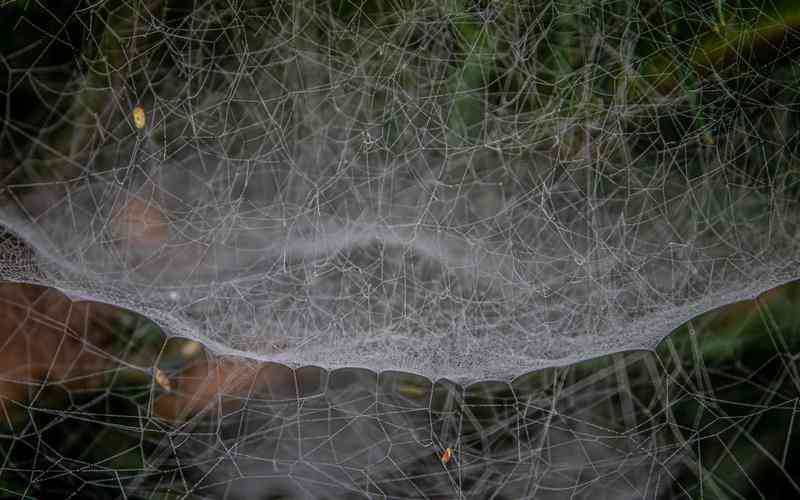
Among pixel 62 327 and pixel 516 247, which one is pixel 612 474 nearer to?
pixel 516 247

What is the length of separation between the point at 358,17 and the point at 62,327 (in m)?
0.58

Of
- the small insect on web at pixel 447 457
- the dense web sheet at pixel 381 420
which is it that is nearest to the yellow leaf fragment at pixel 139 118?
the dense web sheet at pixel 381 420

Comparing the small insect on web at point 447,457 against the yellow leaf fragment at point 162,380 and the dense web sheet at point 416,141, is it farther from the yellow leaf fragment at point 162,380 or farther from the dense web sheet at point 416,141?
the yellow leaf fragment at point 162,380

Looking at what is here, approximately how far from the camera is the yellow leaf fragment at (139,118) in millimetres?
840

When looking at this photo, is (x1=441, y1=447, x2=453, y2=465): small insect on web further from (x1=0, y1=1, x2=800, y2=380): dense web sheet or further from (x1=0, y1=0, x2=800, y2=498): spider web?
(x1=0, y1=1, x2=800, y2=380): dense web sheet

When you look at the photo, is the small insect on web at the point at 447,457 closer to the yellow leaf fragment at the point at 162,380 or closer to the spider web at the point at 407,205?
the spider web at the point at 407,205

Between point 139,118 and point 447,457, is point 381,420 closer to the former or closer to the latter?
point 447,457

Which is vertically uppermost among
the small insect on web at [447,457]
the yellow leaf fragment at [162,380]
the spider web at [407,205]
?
the spider web at [407,205]

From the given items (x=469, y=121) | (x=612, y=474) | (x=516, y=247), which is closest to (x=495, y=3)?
(x=469, y=121)

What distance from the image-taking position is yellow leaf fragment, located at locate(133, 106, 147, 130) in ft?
2.76

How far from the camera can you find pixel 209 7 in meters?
0.85

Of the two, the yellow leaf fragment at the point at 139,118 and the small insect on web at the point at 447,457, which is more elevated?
the yellow leaf fragment at the point at 139,118

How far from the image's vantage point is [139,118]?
84 cm

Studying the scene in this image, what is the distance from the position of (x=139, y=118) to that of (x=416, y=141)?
37 centimetres
